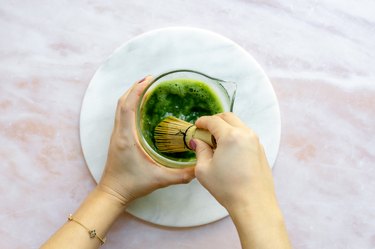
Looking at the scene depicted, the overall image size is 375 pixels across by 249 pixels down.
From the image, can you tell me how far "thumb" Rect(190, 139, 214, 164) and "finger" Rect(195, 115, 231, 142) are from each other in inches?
0.8

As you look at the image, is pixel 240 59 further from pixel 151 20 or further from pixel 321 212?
pixel 321 212

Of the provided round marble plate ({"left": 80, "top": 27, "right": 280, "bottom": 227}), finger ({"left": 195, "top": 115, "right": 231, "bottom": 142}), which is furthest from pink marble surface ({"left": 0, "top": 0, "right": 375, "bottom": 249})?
finger ({"left": 195, "top": 115, "right": 231, "bottom": 142})

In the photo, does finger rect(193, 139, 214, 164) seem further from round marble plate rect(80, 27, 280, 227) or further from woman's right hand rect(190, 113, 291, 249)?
round marble plate rect(80, 27, 280, 227)

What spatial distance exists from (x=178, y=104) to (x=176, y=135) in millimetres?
82

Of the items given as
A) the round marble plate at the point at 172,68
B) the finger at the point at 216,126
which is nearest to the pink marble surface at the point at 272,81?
the round marble plate at the point at 172,68

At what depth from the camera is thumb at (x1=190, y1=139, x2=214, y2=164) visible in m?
0.56

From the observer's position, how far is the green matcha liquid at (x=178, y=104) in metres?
0.66

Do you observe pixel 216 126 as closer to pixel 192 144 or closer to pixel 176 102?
pixel 192 144

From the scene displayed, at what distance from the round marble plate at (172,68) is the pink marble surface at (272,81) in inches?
1.3

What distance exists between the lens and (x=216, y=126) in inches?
21.4

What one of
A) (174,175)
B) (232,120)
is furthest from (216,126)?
(174,175)

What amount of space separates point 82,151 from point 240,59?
29 cm

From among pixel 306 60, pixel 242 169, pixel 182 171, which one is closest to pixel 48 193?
pixel 182 171

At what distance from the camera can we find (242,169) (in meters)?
0.54
